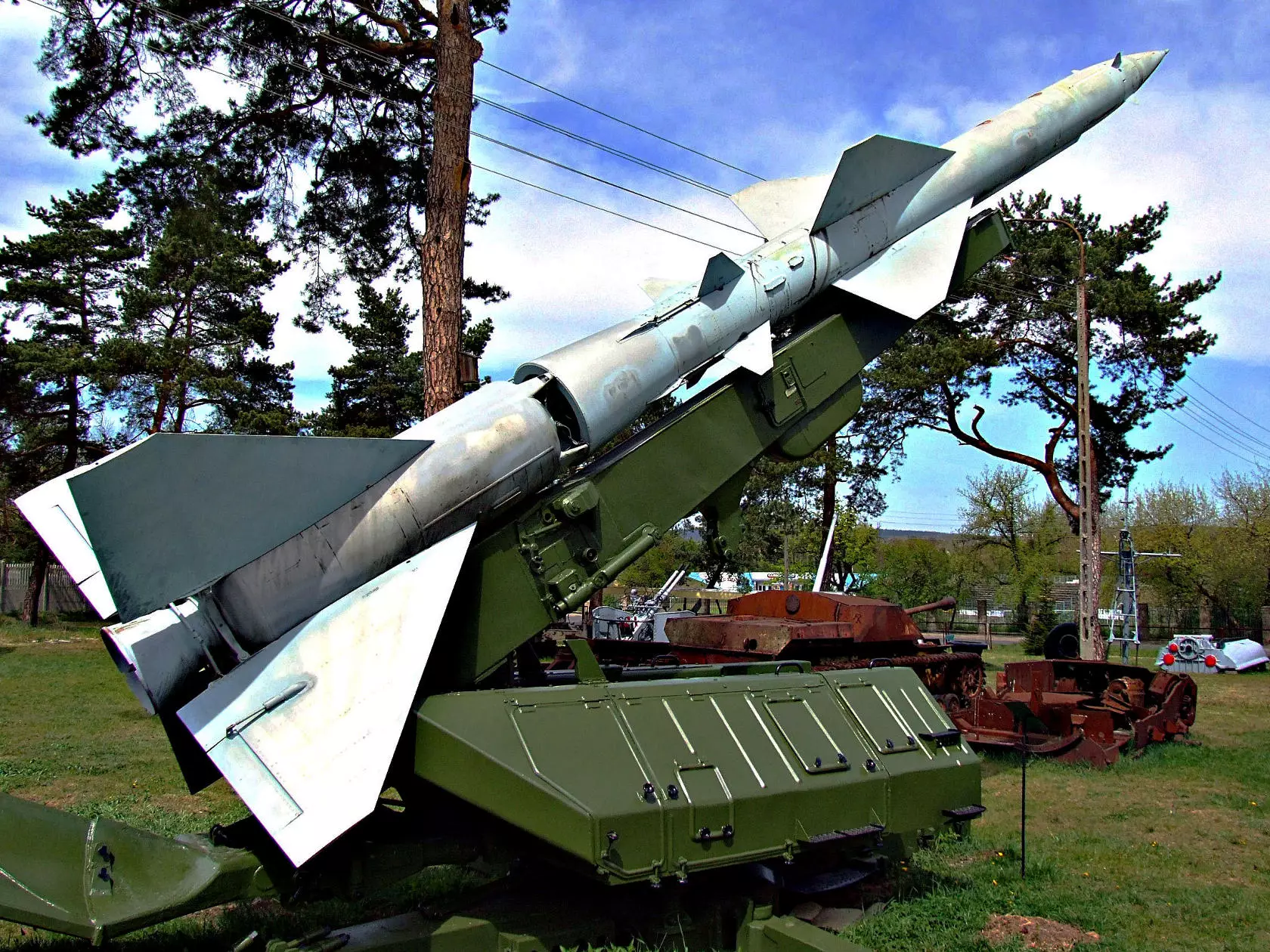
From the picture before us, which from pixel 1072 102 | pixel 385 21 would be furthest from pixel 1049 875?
pixel 385 21

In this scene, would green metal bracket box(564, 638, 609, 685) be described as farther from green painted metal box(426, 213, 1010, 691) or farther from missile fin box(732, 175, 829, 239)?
missile fin box(732, 175, 829, 239)

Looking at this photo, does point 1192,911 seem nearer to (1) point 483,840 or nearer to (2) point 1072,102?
(1) point 483,840

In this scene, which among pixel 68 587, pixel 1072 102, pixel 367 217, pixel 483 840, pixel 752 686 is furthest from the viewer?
pixel 68 587

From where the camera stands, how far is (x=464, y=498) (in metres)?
4.26

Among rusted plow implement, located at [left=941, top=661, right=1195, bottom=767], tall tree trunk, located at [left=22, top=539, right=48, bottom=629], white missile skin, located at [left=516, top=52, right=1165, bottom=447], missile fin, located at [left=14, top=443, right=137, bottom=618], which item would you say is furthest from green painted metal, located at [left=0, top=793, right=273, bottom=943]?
tall tree trunk, located at [left=22, top=539, right=48, bottom=629]

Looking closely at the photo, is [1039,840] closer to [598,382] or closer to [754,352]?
[754,352]

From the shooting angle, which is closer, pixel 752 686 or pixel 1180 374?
pixel 752 686

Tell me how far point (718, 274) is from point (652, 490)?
4.16 feet

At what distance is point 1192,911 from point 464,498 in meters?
4.19

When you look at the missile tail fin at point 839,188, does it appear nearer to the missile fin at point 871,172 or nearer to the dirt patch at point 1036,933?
the missile fin at point 871,172

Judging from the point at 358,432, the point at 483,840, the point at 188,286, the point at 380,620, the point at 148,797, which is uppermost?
the point at 188,286

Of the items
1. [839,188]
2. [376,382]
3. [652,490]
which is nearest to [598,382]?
[652,490]

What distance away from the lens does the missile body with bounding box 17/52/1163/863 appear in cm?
342

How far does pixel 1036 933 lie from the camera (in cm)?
456
